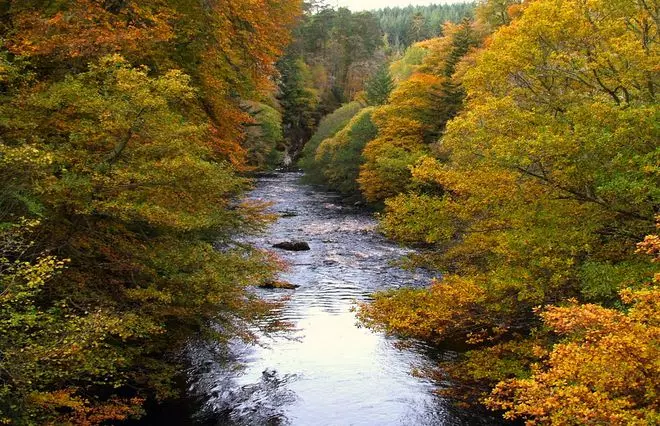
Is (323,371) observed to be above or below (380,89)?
below

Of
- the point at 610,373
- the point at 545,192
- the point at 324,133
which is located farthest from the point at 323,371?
the point at 324,133

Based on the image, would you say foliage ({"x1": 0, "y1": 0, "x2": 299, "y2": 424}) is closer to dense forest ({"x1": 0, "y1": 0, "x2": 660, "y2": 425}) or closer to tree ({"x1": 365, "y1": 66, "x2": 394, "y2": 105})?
dense forest ({"x1": 0, "y1": 0, "x2": 660, "y2": 425})

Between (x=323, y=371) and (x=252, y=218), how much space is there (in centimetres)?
480

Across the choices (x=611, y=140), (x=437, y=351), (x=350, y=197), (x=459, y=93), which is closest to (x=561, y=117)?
(x=611, y=140)

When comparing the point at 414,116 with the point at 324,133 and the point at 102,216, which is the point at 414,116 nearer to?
the point at 324,133

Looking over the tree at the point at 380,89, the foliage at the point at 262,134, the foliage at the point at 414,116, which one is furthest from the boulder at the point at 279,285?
the tree at the point at 380,89

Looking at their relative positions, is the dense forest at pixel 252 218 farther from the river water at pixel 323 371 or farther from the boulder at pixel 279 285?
the boulder at pixel 279 285

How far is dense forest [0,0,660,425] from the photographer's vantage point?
8125mm

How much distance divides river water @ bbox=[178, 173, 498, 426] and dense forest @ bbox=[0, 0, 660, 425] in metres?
1.02

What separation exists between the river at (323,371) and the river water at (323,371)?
0.02m

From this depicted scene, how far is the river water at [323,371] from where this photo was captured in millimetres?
13016

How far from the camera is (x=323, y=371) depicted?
51.3ft

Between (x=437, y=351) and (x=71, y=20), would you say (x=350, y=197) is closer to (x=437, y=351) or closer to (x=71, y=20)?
(x=437, y=351)

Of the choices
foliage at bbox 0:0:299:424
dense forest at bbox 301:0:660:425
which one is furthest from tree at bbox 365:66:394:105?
foliage at bbox 0:0:299:424
